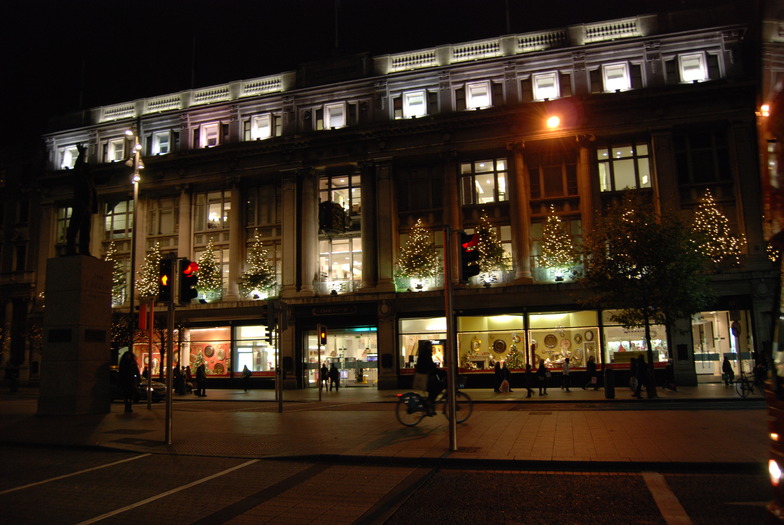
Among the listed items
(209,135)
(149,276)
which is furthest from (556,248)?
(149,276)

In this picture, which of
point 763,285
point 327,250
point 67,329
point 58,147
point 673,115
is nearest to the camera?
point 67,329

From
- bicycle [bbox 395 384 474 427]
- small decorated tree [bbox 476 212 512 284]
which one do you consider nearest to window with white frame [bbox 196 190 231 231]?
small decorated tree [bbox 476 212 512 284]

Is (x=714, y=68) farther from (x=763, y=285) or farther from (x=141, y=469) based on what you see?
(x=141, y=469)

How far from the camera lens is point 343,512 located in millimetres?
6711

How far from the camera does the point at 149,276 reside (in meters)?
37.8

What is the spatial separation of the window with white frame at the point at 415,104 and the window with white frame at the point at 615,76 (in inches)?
402

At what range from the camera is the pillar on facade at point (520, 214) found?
32400 mm

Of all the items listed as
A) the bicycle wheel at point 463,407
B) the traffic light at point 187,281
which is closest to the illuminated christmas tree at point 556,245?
the bicycle wheel at point 463,407

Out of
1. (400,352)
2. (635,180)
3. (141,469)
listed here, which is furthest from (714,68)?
(141,469)

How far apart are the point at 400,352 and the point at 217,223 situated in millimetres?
15422

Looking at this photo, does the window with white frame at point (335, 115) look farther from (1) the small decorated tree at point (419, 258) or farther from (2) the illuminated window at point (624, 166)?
(2) the illuminated window at point (624, 166)

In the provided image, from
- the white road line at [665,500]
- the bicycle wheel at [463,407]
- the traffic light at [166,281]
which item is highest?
the traffic light at [166,281]

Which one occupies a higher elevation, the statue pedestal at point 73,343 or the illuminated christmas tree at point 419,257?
the illuminated christmas tree at point 419,257

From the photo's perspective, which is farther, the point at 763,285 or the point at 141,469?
the point at 763,285
